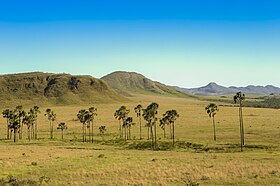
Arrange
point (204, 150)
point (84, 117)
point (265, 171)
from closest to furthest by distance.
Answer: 1. point (265, 171)
2. point (204, 150)
3. point (84, 117)

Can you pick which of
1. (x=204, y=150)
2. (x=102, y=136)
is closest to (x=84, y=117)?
(x=102, y=136)

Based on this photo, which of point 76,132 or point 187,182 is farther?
point 76,132

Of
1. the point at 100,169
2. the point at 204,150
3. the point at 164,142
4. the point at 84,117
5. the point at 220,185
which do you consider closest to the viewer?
the point at 220,185

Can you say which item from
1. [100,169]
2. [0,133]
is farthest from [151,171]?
[0,133]

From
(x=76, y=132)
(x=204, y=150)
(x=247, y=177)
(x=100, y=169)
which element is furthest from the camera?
(x=76, y=132)

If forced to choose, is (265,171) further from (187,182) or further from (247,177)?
(187,182)

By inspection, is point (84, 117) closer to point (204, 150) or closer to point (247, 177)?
point (204, 150)

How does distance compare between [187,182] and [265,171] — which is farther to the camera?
[265,171]

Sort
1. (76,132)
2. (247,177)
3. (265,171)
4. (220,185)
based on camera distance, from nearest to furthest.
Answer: (220,185) < (247,177) < (265,171) < (76,132)

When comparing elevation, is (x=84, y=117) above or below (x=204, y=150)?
above

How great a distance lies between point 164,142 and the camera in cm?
10394

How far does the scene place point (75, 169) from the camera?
4466cm

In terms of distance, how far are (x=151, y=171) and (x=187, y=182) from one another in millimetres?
7587

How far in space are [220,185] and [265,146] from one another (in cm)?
5661
